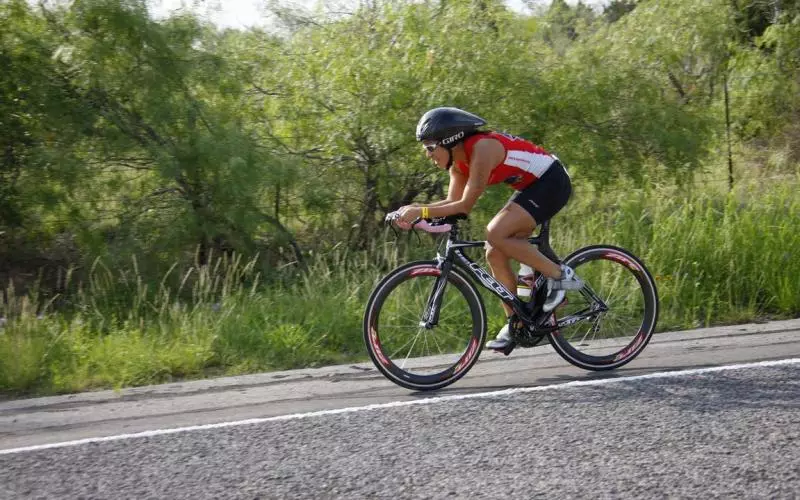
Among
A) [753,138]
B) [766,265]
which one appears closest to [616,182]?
[766,265]

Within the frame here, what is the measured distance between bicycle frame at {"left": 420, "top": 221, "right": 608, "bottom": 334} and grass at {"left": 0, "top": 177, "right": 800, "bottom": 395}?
4.10 ft

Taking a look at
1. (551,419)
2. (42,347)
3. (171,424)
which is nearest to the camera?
(551,419)

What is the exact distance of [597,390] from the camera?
5.61 m

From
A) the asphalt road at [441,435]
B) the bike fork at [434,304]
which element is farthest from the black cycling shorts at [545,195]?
the asphalt road at [441,435]

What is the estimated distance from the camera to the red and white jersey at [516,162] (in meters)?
5.85

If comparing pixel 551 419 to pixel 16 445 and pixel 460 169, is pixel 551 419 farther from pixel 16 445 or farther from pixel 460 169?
pixel 16 445

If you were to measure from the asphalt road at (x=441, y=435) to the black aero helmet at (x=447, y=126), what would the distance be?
1680 millimetres

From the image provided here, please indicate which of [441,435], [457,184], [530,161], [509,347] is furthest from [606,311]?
[441,435]

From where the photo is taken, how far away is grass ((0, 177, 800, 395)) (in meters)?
6.82

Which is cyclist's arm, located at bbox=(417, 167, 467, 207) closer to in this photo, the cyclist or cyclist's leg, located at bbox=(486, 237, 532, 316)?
the cyclist

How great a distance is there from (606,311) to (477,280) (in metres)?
1.02

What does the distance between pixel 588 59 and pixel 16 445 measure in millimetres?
7676

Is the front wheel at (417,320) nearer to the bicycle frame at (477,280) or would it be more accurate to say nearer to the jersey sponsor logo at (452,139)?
the bicycle frame at (477,280)

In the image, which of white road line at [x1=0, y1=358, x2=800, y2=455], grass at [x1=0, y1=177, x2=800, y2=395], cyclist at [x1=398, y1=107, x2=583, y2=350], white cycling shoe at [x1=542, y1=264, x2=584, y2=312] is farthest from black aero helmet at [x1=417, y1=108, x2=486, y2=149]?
grass at [x1=0, y1=177, x2=800, y2=395]
